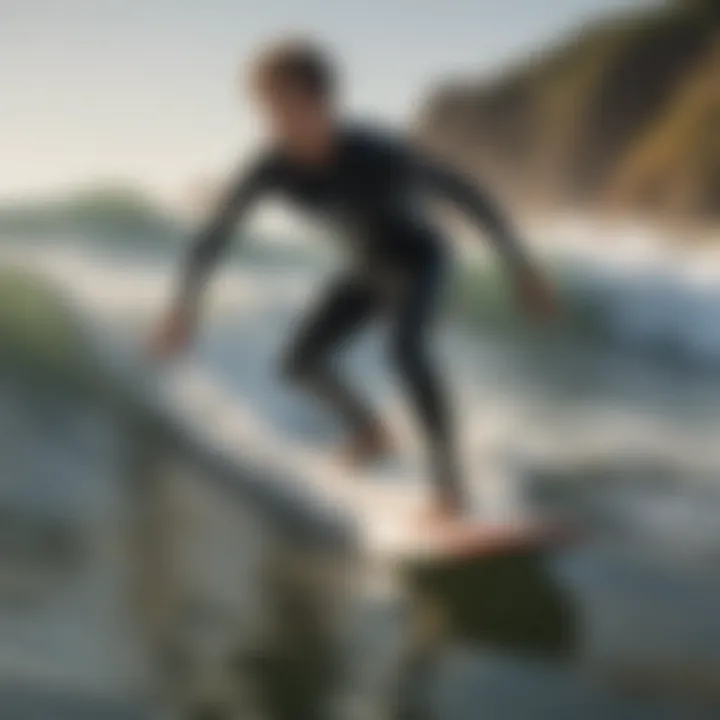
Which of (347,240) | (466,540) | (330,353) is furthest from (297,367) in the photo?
(466,540)

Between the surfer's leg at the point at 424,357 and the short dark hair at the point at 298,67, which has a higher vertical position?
the short dark hair at the point at 298,67

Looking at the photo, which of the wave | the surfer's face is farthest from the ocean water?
the surfer's face

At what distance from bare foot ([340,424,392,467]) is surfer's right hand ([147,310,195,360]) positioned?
19 centimetres

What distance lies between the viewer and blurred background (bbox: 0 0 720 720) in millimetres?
1315

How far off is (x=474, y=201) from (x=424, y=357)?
17 cm

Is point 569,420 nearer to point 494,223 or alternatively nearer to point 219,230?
point 494,223

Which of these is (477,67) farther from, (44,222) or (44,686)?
(44,686)

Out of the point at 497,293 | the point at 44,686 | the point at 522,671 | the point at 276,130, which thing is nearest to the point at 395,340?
the point at 497,293

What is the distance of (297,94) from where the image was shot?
1.36m

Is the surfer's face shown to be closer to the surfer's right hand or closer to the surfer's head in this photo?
the surfer's head

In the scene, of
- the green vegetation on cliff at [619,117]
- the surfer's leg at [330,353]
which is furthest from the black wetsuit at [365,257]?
the green vegetation on cliff at [619,117]

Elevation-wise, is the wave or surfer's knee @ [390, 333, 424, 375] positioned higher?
the wave

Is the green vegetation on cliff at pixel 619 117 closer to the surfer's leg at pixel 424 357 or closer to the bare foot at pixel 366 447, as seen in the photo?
the surfer's leg at pixel 424 357

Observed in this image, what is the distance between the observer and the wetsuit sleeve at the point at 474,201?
4.56ft
